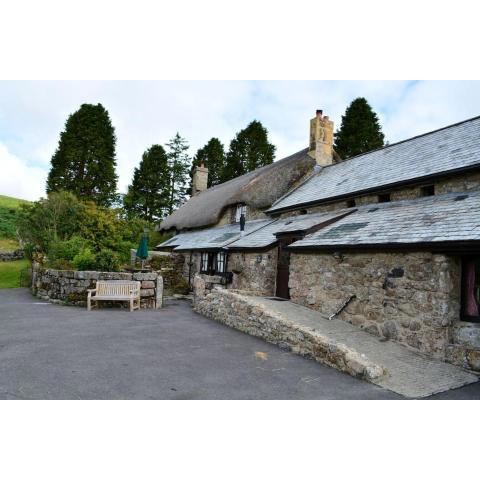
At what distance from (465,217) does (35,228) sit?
20038 mm

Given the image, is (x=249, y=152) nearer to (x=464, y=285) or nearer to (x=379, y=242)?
(x=379, y=242)

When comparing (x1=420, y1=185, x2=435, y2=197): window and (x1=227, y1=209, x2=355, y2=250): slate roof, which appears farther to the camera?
(x1=227, y1=209, x2=355, y2=250): slate roof

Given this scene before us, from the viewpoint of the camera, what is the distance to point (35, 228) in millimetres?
19578

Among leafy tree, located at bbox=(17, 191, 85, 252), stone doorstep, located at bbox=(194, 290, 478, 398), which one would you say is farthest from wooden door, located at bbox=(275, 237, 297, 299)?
leafy tree, located at bbox=(17, 191, 85, 252)

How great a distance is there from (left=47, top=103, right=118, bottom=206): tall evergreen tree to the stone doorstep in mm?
28486

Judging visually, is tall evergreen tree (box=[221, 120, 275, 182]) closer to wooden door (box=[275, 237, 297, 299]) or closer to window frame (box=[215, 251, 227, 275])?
window frame (box=[215, 251, 227, 275])

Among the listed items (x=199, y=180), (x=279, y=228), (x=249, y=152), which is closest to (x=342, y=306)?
(x=279, y=228)

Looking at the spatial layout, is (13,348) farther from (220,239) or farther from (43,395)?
(220,239)

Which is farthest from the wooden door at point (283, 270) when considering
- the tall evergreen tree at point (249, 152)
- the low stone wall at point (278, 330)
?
the tall evergreen tree at point (249, 152)

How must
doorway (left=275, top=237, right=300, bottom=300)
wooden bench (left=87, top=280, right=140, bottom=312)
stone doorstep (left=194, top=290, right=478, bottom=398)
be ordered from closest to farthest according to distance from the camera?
1. stone doorstep (left=194, top=290, right=478, bottom=398)
2. wooden bench (left=87, top=280, right=140, bottom=312)
3. doorway (left=275, top=237, right=300, bottom=300)

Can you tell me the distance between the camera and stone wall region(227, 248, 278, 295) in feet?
42.8

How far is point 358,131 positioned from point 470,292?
94.3ft

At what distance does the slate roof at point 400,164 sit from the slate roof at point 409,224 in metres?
0.92

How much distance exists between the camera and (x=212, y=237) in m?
18.9
